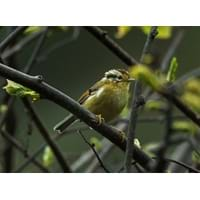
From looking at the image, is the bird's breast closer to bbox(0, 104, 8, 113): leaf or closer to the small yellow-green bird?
the small yellow-green bird

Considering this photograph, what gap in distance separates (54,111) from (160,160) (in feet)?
2.22

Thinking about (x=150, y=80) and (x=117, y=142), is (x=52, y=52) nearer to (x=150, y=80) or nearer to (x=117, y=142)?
(x=117, y=142)

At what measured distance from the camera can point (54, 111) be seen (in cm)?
145

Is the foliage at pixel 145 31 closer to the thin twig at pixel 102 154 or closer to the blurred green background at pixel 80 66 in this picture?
the blurred green background at pixel 80 66

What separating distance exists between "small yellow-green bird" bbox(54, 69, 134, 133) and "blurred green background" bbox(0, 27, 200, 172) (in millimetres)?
24

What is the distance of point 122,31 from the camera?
4.83 ft

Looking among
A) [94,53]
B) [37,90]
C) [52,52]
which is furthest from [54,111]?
[37,90]

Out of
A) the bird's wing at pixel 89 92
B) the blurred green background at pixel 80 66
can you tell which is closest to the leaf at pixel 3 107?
the blurred green background at pixel 80 66

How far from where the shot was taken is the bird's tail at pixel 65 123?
133 cm

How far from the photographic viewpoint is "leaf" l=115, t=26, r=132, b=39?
1.45m

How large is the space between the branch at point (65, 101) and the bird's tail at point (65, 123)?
16cm

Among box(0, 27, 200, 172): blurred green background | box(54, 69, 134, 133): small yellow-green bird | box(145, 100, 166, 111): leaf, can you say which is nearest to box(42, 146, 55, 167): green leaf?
box(0, 27, 200, 172): blurred green background

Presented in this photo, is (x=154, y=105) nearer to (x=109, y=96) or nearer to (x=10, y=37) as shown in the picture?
(x=109, y=96)
